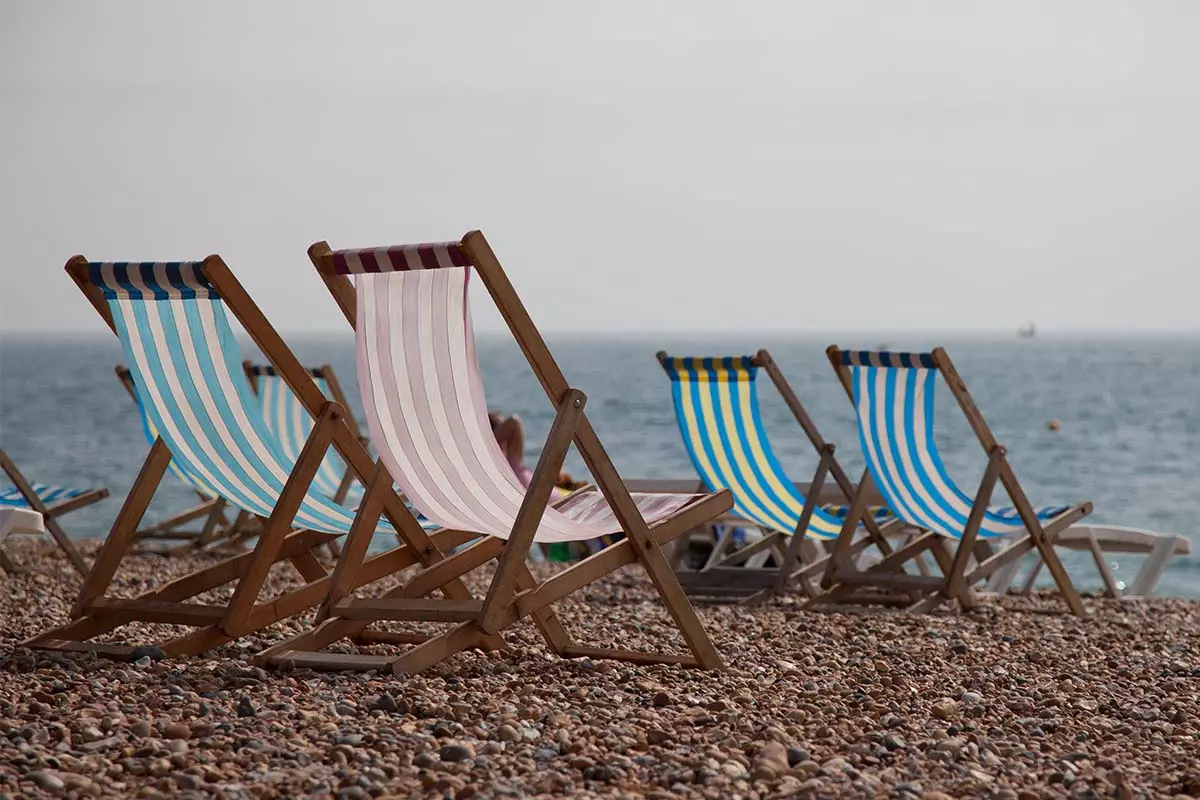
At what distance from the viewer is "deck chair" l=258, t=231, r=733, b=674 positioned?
328cm

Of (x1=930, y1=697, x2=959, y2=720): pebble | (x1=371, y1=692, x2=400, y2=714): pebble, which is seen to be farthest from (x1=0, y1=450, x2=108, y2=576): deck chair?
(x1=930, y1=697, x2=959, y2=720): pebble

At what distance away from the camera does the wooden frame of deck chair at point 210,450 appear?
3471mm

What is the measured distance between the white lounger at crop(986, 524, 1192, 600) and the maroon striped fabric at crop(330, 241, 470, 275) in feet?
11.9

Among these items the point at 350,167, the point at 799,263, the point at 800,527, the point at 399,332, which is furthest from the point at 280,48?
the point at 799,263

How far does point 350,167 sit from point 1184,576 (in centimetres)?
2394

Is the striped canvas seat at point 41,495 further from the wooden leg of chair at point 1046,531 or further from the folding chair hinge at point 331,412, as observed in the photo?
the wooden leg of chair at point 1046,531

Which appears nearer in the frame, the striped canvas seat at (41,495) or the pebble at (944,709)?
the pebble at (944,709)

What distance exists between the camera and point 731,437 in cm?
582

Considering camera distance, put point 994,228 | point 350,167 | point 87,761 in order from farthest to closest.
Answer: point 994,228, point 350,167, point 87,761

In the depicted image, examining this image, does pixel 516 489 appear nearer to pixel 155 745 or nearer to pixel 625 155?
pixel 155 745

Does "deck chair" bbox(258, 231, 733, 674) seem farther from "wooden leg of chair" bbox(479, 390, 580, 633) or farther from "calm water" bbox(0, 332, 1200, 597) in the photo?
"calm water" bbox(0, 332, 1200, 597)

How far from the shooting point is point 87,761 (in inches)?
100

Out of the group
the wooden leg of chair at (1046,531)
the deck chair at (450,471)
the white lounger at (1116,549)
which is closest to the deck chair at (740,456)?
the wooden leg of chair at (1046,531)

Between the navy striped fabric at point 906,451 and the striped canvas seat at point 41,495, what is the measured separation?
299 centimetres
